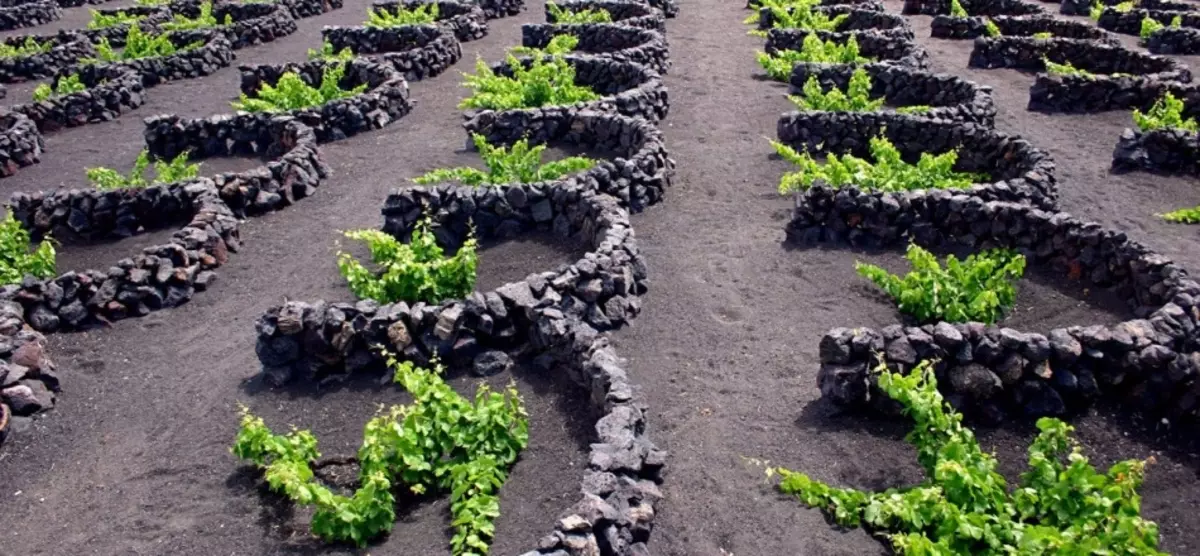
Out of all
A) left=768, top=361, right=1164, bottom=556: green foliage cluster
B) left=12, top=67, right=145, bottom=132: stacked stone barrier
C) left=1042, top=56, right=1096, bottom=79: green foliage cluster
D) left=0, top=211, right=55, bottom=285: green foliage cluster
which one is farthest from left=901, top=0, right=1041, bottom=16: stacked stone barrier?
left=0, top=211, right=55, bottom=285: green foliage cluster

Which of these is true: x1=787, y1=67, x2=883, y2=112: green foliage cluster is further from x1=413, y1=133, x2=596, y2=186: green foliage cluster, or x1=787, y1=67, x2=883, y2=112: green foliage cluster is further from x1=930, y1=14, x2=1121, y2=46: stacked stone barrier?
x1=930, y1=14, x2=1121, y2=46: stacked stone barrier

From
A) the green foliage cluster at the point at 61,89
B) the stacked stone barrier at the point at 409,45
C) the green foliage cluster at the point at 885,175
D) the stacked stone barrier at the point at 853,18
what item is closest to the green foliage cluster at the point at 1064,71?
the stacked stone barrier at the point at 853,18

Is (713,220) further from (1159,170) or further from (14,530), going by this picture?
(14,530)

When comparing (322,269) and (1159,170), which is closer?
(322,269)

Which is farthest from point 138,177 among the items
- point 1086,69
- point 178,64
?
point 1086,69

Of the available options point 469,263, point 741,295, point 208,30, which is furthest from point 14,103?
point 741,295

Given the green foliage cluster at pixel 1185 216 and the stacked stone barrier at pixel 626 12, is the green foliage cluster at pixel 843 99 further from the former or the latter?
the stacked stone barrier at pixel 626 12
